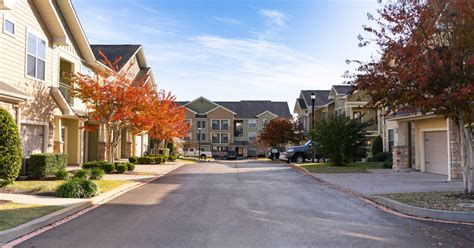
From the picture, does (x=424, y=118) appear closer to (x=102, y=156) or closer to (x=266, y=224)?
(x=266, y=224)

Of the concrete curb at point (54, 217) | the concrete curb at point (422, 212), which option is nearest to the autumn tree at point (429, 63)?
the concrete curb at point (422, 212)

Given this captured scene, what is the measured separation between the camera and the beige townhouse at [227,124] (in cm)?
7588

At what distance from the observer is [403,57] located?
11.7 metres

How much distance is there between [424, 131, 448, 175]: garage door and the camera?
20.9 m

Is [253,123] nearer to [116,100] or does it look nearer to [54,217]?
[116,100]

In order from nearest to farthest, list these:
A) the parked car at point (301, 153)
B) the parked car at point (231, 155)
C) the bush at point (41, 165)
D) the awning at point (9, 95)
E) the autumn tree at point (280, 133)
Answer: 1. the awning at point (9, 95)
2. the bush at point (41, 165)
3. the parked car at point (301, 153)
4. the autumn tree at point (280, 133)
5. the parked car at point (231, 155)

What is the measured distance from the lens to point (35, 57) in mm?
19281

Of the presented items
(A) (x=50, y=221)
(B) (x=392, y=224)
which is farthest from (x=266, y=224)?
(A) (x=50, y=221)

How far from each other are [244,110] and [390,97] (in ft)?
221

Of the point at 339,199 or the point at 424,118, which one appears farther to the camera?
the point at 424,118

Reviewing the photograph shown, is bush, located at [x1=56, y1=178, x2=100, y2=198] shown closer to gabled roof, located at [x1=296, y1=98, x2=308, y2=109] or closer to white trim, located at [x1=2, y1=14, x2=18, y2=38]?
white trim, located at [x1=2, y1=14, x2=18, y2=38]

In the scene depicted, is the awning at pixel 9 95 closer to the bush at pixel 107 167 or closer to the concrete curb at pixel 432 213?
the bush at pixel 107 167

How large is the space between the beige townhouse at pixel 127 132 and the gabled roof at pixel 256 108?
36.1 meters

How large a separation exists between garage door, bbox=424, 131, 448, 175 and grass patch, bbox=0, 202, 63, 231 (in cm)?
1720
